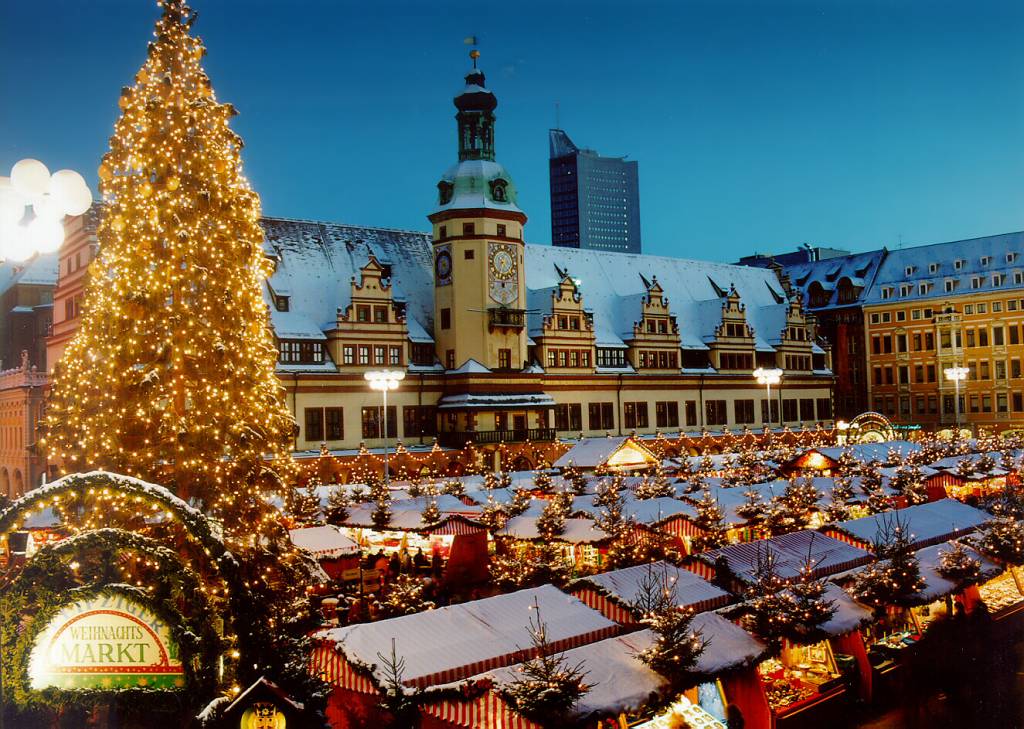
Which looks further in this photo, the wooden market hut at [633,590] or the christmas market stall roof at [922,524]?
the christmas market stall roof at [922,524]

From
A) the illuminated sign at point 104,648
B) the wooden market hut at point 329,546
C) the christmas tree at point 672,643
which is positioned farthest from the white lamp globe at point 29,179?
the wooden market hut at point 329,546

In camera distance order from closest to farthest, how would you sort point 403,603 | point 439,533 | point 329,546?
point 403,603, point 329,546, point 439,533

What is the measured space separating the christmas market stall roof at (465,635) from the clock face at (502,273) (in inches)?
1535

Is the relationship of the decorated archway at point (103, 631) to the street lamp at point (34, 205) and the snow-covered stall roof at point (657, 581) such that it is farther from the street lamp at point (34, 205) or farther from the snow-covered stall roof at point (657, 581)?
the snow-covered stall roof at point (657, 581)

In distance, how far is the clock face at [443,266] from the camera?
5472 centimetres

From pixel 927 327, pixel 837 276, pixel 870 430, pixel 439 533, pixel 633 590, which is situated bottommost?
pixel 439 533

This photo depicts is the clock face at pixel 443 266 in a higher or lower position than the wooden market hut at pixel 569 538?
higher

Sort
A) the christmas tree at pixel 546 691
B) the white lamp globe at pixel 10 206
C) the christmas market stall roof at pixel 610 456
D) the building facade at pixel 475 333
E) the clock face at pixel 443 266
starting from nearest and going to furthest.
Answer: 1. the white lamp globe at pixel 10 206
2. the christmas tree at pixel 546 691
3. the christmas market stall roof at pixel 610 456
4. the building facade at pixel 475 333
5. the clock face at pixel 443 266

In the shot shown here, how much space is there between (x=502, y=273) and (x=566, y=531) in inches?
1159

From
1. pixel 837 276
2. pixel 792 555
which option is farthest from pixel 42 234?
pixel 837 276

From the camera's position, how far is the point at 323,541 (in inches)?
1034

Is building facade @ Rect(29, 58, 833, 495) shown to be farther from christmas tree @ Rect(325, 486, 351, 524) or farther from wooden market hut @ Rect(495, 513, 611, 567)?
wooden market hut @ Rect(495, 513, 611, 567)

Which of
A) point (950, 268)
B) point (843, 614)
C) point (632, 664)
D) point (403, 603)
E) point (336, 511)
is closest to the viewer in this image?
point (632, 664)

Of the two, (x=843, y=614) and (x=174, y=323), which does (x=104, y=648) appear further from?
(x=843, y=614)
